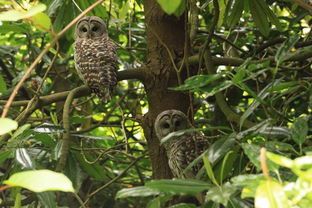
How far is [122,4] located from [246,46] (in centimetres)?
57

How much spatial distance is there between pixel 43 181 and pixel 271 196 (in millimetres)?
226

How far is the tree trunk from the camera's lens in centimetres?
168

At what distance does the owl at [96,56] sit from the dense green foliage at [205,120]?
0.33 feet

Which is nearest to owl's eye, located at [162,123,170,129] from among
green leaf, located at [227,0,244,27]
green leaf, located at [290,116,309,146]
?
green leaf, located at [227,0,244,27]

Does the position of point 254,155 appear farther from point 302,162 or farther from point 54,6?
point 54,6

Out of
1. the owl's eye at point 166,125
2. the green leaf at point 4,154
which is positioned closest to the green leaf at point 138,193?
the green leaf at point 4,154

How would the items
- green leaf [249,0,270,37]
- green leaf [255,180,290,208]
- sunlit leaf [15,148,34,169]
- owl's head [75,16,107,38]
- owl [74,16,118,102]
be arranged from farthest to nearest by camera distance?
owl's head [75,16,107,38], owl [74,16,118,102], green leaf [249,0,270,37], sunlit leaf [15,148,34,169], green leaf [255,180,290,208]

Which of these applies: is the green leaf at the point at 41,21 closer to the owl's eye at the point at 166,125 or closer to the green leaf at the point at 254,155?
the green leaf at the point at 254,155

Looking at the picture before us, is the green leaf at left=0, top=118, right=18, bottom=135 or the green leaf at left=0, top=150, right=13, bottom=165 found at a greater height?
the green leaf at left=0, top=118, right=18, bottom=135

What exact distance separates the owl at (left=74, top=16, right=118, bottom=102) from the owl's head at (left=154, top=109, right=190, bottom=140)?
0.94 ft

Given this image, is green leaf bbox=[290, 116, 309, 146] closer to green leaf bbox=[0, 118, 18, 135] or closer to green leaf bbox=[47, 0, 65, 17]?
green leaf bbox=[0, 118, 18, 135]

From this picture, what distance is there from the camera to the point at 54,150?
52.9 inches

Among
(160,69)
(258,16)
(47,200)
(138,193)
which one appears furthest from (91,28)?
(138,193)

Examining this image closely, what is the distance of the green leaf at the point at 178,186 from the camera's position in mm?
744
